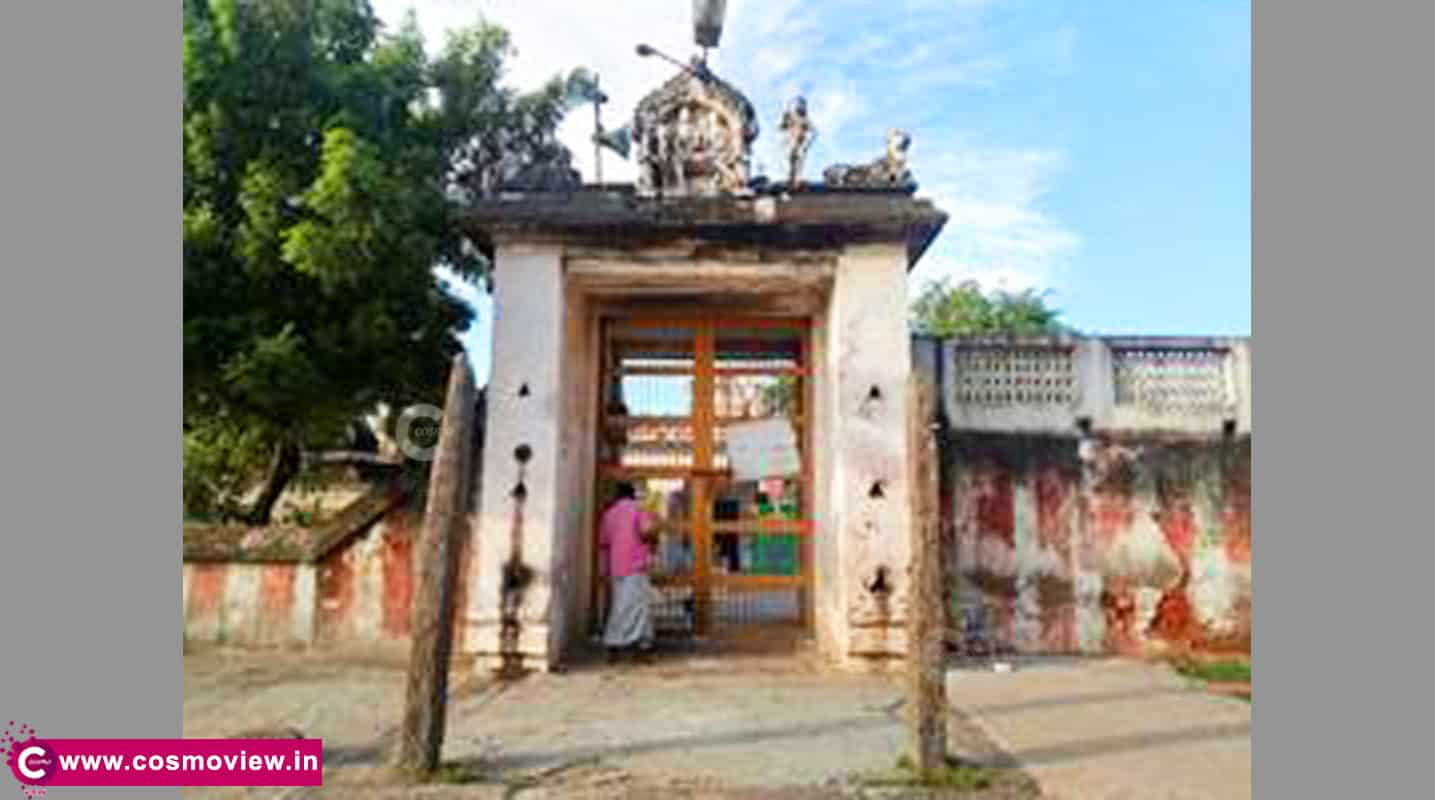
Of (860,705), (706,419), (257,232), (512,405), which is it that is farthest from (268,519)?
(860,705)

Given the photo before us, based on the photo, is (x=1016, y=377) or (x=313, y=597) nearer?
(x=313, y=597)

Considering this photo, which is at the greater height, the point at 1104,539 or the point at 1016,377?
the point at 1016,377

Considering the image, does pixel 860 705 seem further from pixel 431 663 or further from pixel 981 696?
pixel 431 663

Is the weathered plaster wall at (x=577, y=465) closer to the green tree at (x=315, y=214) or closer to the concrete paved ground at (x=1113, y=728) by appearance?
the green tree at (x=315, y=214)

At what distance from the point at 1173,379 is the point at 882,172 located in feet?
12.5

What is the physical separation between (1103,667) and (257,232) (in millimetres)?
8983

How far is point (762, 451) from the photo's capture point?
32.5ft

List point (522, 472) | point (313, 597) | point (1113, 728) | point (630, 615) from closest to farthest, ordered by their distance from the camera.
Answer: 1. point (1113, 728)
2. point (522, 472)
3. point (630, 615)
4. point (313, 597)

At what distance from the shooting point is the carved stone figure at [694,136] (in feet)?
31.3

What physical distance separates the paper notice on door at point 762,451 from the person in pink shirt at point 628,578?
1061mm

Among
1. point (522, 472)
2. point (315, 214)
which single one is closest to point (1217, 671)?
point (522, 472)

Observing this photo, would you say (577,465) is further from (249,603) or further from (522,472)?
(249,603)

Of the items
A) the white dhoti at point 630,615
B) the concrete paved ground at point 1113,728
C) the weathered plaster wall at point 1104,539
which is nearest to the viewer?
the concrete paved ground at point 1113,728

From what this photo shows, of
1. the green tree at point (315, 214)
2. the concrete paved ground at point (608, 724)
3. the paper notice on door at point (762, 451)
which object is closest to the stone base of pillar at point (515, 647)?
the concrete paved ground at point (608, 724)
